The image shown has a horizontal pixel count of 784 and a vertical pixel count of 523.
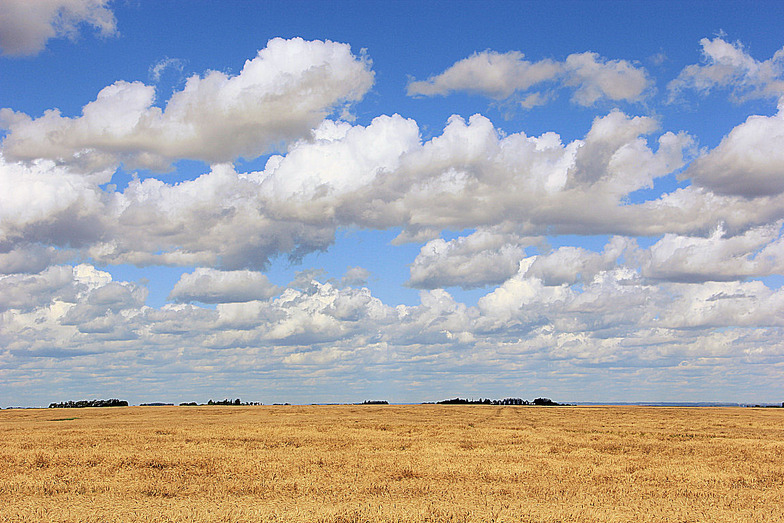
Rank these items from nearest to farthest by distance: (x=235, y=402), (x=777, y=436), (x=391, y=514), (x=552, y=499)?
1. (x=391, y=514)
2. (x=552, y=499)
3. (x=777, y=436)
4. (x=235, y=402)

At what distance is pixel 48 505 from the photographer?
24250 mm

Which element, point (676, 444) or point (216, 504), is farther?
point (676, 444)

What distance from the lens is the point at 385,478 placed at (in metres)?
31.0

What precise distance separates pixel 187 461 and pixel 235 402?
5531 inches

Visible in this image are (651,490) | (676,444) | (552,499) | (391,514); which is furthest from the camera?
(676,444)

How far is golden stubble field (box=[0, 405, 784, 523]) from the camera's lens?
2372 centimetres

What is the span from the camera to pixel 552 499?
87.2 feet

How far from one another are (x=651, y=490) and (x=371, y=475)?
1226 cm

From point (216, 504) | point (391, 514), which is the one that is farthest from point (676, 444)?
point (216, 504)

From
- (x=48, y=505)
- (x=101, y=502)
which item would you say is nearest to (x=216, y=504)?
(x=101, y=502)

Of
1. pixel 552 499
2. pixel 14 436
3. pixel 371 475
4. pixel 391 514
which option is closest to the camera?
pixel 391 514

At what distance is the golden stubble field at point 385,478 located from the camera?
2372 centimetres

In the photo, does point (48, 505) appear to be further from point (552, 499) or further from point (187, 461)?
point (552, 499)

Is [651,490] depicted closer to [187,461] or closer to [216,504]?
[216,504]
